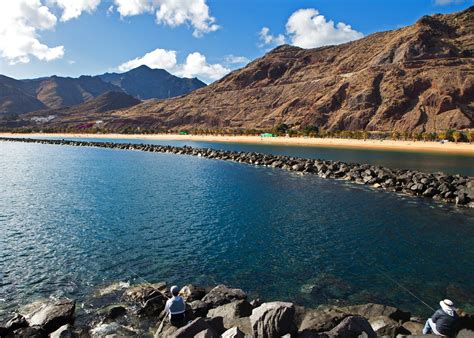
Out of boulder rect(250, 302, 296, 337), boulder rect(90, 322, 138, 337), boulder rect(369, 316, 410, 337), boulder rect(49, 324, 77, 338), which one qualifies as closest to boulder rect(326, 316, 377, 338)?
boulder rect(369, 316, 410, 337)

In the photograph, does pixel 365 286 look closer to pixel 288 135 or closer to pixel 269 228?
pixel 269 228

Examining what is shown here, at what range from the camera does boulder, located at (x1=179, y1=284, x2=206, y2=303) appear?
1788cm

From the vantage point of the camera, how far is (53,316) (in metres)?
15.4

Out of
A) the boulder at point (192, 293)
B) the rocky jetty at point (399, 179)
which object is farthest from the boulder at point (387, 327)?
the rocky jetty at point (399, 179)

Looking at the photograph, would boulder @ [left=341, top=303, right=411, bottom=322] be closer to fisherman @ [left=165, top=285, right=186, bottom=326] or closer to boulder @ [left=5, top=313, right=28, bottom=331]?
fisherman @ [left=165, top=285, right=186, bottom=326]

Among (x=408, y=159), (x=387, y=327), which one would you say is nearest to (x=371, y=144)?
(x=408, y=159)

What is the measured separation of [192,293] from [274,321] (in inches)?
233

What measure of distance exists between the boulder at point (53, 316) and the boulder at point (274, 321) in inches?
320

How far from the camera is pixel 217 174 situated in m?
64.5

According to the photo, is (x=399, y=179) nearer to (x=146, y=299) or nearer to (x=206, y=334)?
(x=146, y=299)

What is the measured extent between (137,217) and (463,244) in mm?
27381

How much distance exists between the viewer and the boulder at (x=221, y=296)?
55.5ft

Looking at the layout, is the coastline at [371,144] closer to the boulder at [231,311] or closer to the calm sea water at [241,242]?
the calm sea water at [241,242]

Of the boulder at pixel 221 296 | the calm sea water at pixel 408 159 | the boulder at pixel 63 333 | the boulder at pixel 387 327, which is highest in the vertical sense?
the calm sea water at pixel 408 159
